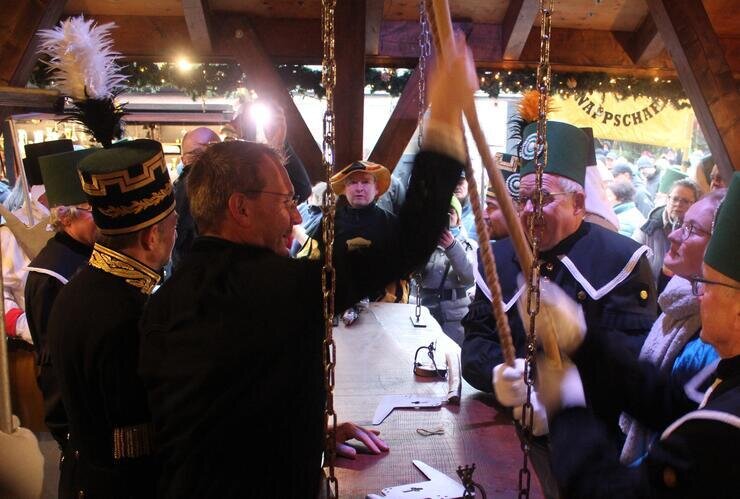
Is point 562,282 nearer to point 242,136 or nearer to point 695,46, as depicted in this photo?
point 242,136

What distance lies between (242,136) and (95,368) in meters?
2.51

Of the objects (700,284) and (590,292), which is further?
(590,292)

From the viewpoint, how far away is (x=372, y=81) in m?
5.51

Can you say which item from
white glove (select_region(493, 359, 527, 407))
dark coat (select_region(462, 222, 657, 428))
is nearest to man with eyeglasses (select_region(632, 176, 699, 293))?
dark coat (select_region(462, 222, 657, 428))

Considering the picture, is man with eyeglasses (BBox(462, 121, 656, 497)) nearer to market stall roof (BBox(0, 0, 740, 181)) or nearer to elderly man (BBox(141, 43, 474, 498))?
elderly man (BBox(141, 43, 474, 498))

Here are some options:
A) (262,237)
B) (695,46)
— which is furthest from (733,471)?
(695,46)

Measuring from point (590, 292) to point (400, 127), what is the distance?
3.20 meters

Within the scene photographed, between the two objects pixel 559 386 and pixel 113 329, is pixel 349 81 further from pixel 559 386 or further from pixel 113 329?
pixel 559 386

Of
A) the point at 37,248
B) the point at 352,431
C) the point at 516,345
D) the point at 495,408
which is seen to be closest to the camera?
the point at 352,431

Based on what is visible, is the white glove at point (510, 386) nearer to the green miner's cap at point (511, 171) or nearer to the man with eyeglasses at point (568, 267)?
the man with eyeglasses at point (568, 267)

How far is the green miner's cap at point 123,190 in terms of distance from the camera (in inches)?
68.2

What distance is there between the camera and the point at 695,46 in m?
3.95

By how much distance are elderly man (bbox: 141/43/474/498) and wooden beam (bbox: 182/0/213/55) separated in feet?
11.9

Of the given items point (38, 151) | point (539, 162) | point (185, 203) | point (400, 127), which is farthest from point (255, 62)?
point (539, 162)
